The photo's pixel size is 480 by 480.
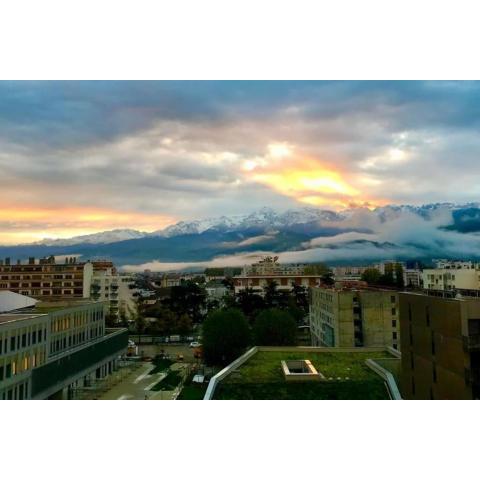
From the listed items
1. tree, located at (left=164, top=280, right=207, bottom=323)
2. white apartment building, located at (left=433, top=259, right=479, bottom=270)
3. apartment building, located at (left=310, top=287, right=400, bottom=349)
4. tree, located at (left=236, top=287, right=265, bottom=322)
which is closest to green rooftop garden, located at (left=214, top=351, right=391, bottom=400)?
apartment building, located at (left=310, top=287, right=400, bottom=349)

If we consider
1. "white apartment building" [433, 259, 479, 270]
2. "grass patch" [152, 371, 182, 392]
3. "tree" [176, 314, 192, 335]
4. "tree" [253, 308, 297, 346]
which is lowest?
"grass patch" [152, 371, 182, 392]

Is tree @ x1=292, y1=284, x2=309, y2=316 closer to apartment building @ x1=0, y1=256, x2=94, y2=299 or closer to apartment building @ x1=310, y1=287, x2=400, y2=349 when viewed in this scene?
apartment building @ x1=310, y1=287, x2=400, y2=349

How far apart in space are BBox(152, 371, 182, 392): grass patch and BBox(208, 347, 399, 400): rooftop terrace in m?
2.59

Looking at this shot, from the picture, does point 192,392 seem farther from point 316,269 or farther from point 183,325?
point 316,269

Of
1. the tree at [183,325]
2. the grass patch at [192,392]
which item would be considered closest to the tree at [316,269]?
the tree at [183,325]

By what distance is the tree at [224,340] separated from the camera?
993 cm

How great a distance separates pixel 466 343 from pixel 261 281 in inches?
841

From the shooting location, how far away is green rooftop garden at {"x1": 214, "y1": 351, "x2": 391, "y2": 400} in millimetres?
5020

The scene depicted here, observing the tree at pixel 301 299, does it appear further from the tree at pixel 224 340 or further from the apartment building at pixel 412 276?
the tree at pixel 224 340

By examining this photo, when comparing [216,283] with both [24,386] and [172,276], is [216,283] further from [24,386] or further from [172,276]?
[24,386]

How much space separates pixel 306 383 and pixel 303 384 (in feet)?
0.18

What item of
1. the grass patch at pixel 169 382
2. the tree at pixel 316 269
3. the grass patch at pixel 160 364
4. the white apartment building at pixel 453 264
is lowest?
the grass patch at pixel 160 364

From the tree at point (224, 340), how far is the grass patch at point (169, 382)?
83 centimetres

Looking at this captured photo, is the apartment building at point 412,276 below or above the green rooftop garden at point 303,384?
above
